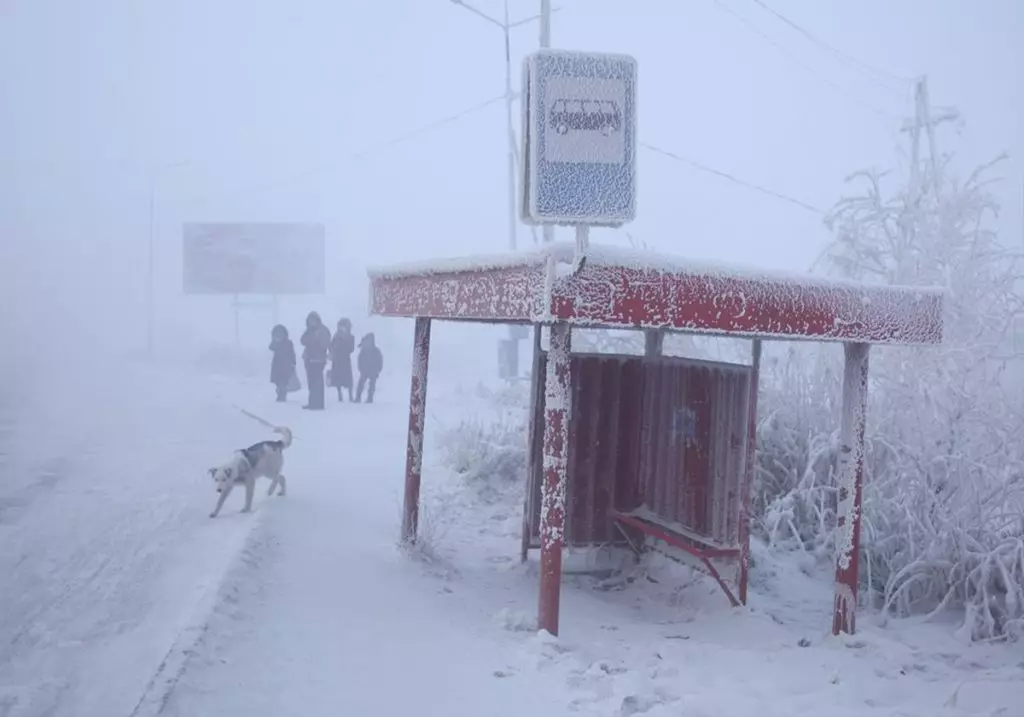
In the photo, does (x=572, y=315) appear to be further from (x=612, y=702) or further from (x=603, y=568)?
(x=603, y=568)

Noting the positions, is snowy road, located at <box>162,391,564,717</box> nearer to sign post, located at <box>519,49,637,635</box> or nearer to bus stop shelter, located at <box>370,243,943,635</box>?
bus stop shelter, located at <box>370,243,943,635</box>

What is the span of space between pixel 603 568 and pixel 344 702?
3459 millimetres

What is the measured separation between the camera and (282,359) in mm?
17641

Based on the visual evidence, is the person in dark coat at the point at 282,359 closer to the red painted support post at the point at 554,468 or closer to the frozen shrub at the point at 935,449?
the frozen shrub at the point at 935,449

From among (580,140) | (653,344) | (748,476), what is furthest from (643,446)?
(580,140)

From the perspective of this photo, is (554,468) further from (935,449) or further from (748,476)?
(935,449)

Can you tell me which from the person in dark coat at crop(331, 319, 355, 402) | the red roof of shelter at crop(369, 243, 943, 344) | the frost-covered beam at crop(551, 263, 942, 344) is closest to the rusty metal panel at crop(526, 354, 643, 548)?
the red roof of shelter at crop(369, 243, 943, 344)

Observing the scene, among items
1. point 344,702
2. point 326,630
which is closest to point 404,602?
point 326,630

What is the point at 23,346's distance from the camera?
111 feet

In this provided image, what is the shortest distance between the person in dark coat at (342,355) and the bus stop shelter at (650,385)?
38.1ft

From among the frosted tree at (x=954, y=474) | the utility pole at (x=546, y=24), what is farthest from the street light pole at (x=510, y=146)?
the frosted tree at (x=954, y=474)

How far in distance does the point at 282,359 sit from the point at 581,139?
14.4 m

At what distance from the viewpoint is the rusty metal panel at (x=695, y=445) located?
5906 mm

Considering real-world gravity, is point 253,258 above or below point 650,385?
above
